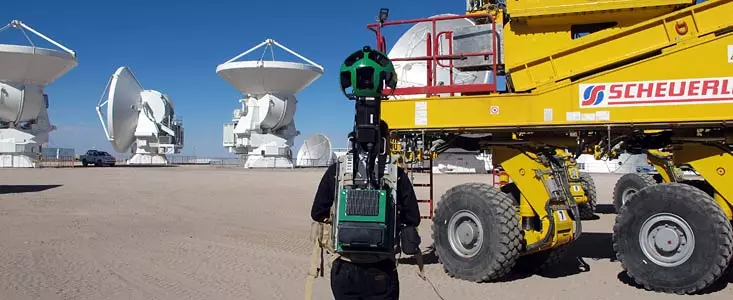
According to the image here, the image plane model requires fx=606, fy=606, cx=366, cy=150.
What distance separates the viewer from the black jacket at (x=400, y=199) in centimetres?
425

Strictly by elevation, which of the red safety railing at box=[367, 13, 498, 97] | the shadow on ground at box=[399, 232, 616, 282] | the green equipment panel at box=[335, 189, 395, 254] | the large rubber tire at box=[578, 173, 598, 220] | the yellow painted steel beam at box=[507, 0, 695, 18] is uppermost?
the yellow painted steel beam at box=[507, 0, 695, 18]

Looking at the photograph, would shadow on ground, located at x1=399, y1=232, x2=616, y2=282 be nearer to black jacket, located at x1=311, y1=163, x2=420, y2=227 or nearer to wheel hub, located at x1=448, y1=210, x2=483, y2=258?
wheel hub, located at x1=448, y1=210, x2=483, y2=258

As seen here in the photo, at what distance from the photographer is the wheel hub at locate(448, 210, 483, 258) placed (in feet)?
27.5

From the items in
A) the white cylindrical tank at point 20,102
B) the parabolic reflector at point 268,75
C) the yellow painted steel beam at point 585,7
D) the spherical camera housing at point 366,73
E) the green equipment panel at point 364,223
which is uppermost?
the parabolic reflector at point 268,75

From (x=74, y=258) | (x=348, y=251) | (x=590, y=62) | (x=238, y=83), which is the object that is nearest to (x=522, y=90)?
(x=590, y=62)

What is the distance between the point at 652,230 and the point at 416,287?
121 inches

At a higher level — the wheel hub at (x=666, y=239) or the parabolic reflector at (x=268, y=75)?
the parabolic reflector at (x=268, y=75)

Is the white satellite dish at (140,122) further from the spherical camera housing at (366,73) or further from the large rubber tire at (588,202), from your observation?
the spherical camera housing at (366,73)

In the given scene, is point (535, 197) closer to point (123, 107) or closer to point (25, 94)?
point (25, 94)

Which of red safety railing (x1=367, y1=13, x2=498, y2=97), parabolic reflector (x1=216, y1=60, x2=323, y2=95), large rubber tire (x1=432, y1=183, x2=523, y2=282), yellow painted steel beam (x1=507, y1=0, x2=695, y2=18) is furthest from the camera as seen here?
parabolic reflector (x1=216, y1=60, x2=323, y2=95)

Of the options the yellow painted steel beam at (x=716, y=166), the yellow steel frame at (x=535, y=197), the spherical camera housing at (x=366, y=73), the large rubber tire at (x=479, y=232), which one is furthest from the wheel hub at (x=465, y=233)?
the spherical camera housing at (x=366, y=73)

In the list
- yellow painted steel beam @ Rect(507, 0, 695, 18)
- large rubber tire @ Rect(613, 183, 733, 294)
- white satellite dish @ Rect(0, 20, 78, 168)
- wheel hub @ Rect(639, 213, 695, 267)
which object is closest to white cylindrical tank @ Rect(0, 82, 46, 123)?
white satellite dish @ Rect(0, 20, 78, 168)

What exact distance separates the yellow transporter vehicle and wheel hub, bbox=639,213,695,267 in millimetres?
14

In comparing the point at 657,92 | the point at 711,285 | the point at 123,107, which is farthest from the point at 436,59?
the point at 123,107
